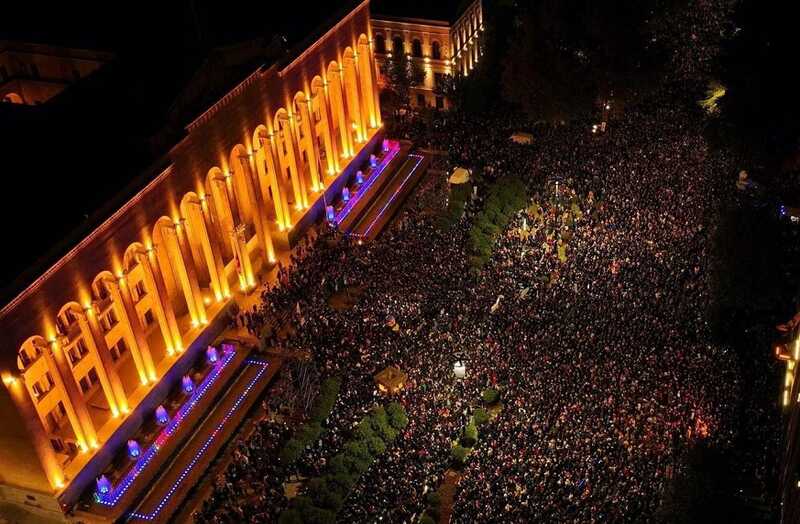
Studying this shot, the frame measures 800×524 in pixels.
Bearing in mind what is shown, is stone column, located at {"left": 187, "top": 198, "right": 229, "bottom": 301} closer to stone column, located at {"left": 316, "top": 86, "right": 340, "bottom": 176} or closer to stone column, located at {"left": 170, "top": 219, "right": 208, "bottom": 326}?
stone column, located at {"left": 170, "top": 219, "right": 208, "bottom": 326}

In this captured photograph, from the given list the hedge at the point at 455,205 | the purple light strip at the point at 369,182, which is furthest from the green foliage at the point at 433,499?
the purple light strip at the point at 369,182

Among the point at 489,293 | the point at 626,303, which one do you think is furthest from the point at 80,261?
the point at 626,303

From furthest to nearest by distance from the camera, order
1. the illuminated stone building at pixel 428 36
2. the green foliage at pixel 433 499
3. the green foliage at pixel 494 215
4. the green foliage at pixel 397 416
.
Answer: the illuminated stone building at pixel 428 36, the green foliage at pixel 494 215, the green foliage at pixel 397 416, the green foliage at pixel 433 499

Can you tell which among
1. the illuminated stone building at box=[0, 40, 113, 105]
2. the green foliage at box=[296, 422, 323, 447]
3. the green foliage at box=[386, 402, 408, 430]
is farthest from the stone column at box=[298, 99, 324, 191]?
the green foliage at box=[386, 402, 408, 430]

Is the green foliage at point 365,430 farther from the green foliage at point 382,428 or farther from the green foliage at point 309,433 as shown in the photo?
the green foliage at point 309,433

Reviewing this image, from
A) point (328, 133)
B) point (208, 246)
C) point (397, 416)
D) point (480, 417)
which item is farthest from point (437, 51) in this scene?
point (397, 416)

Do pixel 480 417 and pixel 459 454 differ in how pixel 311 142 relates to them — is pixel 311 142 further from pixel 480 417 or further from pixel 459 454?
pixel 459 454

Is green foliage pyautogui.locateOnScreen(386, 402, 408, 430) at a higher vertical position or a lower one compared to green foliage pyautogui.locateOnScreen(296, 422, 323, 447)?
higher
